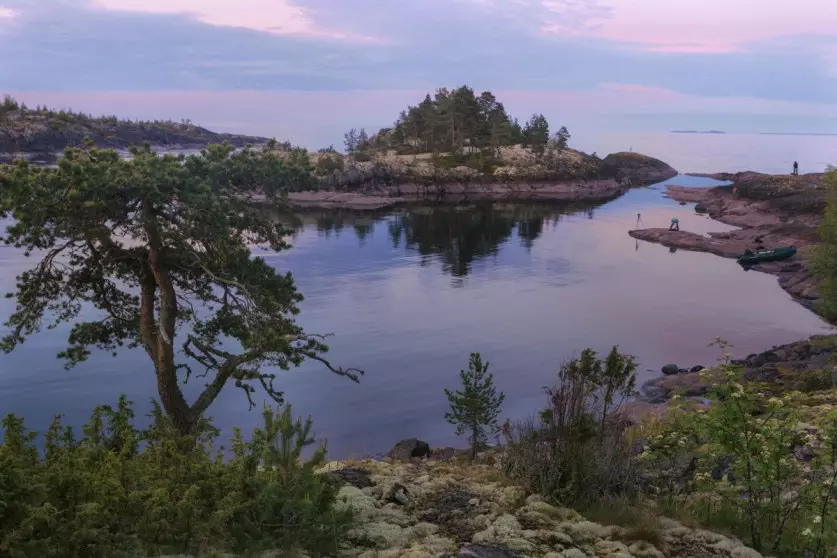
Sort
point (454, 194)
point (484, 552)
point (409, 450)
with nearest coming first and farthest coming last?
point (484, 552) → point (409, 450) → point (454, 194)

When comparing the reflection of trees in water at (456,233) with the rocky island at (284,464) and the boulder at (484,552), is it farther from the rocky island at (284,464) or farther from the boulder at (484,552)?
the boulder at (484,552)

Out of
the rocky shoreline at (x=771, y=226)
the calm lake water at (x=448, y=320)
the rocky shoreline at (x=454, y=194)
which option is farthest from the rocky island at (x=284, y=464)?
the rocky shoreline at (x=454, y=194)

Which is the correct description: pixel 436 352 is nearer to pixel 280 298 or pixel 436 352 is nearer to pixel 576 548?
pixel 280 298

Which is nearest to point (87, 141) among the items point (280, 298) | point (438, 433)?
point (280, 298)

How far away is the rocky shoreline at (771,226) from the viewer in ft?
240

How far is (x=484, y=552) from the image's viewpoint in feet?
28.0

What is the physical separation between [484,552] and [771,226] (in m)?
104

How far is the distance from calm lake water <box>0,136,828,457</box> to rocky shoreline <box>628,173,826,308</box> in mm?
3215

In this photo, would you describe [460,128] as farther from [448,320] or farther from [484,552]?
[484,552]

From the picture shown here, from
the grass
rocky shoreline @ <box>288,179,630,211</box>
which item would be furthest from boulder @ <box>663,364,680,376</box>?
rocky shoreline @ <box>288,179,630,211</box>

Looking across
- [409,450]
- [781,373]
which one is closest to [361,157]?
[781,373]

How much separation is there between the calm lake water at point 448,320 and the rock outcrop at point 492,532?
61.8 ft

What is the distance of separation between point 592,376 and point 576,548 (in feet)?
20.8

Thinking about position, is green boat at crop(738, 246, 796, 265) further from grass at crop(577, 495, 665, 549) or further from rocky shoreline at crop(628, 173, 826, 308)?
grass at crop(577, 495, 665, 549)
